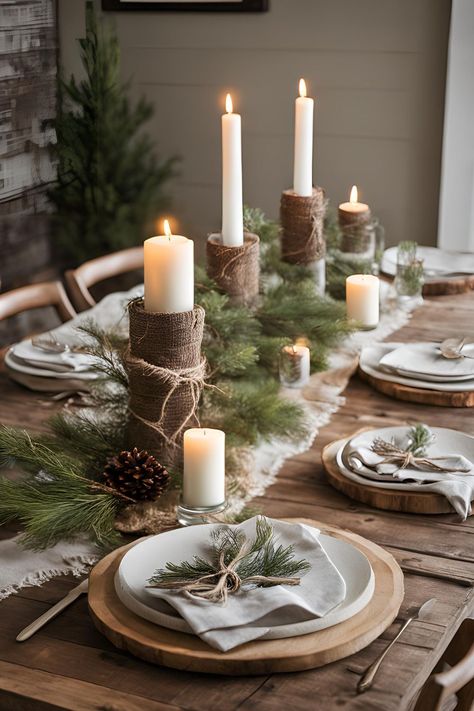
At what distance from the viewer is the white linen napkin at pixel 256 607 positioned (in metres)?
0.94

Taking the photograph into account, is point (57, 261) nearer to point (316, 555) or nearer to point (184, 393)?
point (184, 393)

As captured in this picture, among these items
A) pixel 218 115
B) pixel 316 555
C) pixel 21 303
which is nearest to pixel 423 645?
pixel 316 555

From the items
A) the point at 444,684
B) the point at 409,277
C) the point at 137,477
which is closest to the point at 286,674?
the point at 444,684

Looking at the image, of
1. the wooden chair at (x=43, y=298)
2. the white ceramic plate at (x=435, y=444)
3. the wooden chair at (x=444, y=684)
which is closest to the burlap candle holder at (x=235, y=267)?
the white ceramic plate at (x=435, y=444)

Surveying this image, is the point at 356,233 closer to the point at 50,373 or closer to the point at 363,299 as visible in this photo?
the point at 363,299

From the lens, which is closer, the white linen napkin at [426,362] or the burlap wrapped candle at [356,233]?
the white linen napkin at [426,362]

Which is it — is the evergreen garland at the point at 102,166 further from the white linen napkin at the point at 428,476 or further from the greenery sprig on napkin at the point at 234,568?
the greenery sprig on napkin at the point at 234,568

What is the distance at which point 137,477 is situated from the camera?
48.3 inches

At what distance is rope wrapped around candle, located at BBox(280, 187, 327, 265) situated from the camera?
1.94m

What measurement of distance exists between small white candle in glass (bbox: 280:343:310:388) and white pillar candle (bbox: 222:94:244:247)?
0.20 m

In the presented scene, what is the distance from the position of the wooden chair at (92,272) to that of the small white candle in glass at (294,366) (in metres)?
0.75

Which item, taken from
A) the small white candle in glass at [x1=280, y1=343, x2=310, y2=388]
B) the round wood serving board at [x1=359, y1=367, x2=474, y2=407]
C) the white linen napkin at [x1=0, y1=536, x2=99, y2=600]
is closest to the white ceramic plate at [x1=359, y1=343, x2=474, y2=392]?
the round wood serving board at [x1=359, y1=367, x2=474, y2=407]

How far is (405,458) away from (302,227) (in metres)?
0.72

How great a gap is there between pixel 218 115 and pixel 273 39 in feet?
1.14
